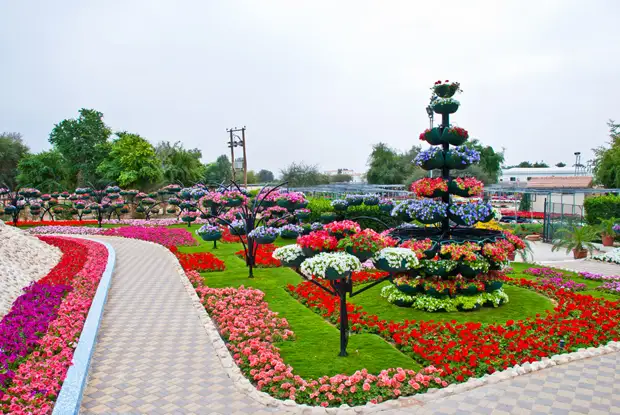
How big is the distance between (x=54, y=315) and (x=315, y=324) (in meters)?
4.57

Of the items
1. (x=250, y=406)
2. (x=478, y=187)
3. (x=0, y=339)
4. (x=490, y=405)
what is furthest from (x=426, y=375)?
(x=0, y=339)

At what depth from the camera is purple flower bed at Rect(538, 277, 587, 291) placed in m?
10.5

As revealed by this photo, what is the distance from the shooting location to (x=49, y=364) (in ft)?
19.8

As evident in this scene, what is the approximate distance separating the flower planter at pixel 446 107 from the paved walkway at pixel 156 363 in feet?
19.5

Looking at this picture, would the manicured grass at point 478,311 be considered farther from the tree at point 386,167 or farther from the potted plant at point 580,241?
the tree at point 386,167

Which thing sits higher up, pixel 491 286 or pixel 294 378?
pixel 491 286

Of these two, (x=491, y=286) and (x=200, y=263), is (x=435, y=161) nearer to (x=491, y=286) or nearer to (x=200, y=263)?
(x=491, y=286)

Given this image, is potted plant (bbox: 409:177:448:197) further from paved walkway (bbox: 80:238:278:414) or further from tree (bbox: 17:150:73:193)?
tree (bbox: 17:150:73:193)

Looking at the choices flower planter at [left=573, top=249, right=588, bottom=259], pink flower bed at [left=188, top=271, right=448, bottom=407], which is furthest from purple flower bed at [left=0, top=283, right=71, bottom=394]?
flower planter at [left=573, top=249, right=588, bottom=259]

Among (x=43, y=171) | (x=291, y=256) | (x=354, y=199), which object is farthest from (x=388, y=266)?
(x=43, y=171)

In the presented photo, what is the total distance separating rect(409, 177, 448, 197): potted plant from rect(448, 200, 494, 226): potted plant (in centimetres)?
39

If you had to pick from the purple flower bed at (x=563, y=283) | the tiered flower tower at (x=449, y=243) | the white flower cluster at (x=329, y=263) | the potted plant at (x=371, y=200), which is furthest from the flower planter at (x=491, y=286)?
the white flower cluster at (x=329, y=263)

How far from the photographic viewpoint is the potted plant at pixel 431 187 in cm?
887

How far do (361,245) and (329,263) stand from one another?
0.53m
